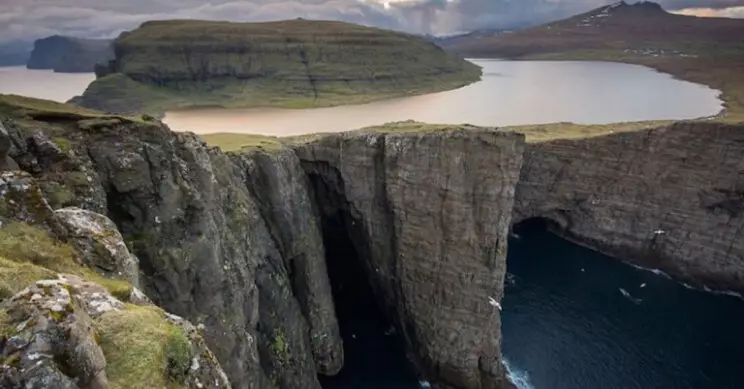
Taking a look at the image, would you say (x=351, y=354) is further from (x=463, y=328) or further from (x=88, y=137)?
(x=88, y=137)

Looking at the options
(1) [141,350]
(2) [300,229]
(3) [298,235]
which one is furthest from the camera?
(2) [300,229]

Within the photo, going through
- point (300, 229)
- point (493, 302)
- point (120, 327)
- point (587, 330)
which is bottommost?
point (587, 330)

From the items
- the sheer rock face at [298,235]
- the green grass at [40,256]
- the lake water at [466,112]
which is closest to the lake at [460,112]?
the lake water at [466,112]

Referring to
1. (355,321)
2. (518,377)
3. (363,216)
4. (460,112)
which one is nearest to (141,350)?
(363,216)

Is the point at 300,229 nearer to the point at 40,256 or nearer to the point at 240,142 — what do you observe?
the point at 240,142

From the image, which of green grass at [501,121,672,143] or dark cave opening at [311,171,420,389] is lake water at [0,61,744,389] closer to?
dark cave opening at [311,171,420,389]

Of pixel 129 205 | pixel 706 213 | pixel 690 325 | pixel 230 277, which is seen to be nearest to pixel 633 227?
pixel 706 213

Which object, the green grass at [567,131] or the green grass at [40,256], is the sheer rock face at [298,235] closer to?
the green grass at [40,256]
